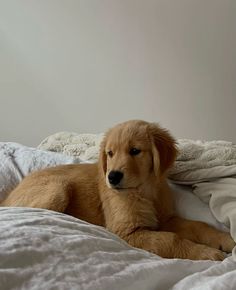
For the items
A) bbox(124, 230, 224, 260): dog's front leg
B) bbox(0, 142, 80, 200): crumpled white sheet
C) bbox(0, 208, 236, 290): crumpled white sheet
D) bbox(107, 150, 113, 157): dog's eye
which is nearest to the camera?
bbox(0, 208, 236, 290): crumpled white sheet

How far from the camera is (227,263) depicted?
1064 mm

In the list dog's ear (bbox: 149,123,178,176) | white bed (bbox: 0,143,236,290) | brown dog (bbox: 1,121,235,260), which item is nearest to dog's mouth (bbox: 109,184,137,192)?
brown dog (bbox: 1,121,235,260)

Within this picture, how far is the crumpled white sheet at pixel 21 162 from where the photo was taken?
1.86 metres

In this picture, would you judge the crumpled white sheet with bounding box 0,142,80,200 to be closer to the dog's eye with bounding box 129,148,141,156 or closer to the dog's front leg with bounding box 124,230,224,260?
the dog's eye with bounding box 129,148,141,156

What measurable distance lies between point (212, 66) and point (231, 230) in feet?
3.82

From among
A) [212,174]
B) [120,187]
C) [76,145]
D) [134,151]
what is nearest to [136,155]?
[134,151]

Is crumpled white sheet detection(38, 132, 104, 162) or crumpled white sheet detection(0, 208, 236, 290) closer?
crumpled white sheet detection(0, 208, 236, 290)

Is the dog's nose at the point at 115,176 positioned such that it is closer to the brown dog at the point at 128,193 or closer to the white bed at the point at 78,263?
the brown dog at the point at 128,193

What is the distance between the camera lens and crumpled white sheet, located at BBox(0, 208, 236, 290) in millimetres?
844

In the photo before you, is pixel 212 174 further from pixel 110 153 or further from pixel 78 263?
pixel 78 263

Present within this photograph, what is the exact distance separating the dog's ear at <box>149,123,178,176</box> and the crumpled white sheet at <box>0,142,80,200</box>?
0.48 m

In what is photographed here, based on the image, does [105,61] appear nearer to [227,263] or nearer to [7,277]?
[227,263]

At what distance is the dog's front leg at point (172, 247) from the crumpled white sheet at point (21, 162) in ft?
1.99

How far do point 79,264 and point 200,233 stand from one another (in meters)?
0.60
